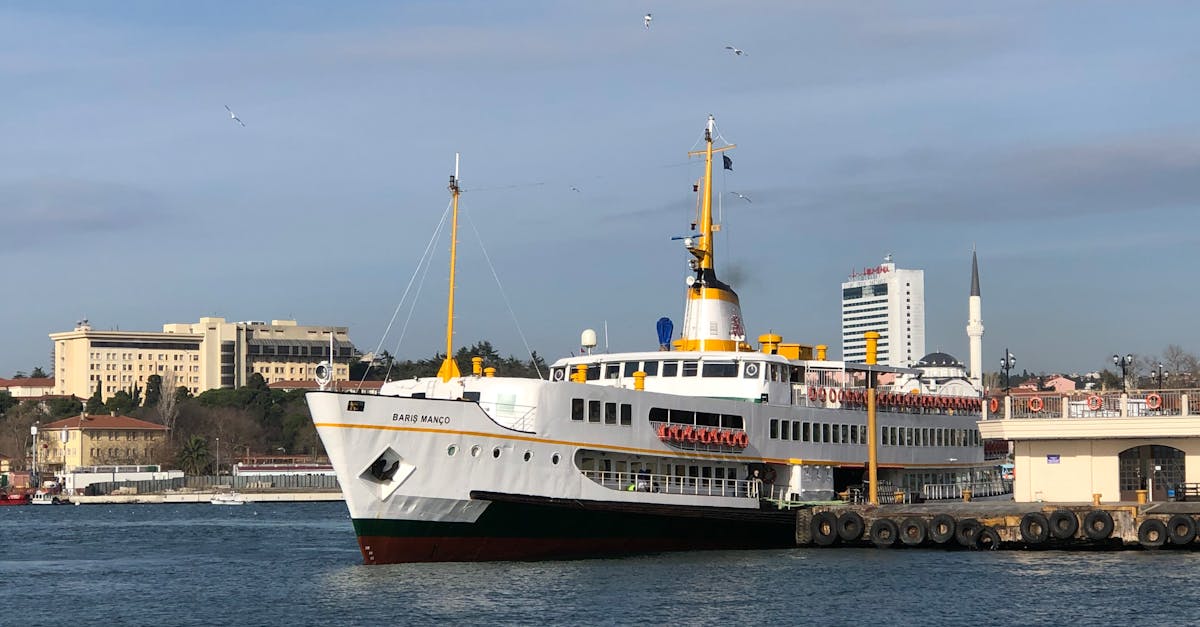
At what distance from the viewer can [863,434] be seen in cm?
5594

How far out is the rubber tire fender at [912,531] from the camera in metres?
49.7

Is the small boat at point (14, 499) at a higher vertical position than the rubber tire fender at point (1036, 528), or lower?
lower

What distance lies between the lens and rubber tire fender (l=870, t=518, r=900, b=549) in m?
50.1

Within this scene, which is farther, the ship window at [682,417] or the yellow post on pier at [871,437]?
the yellow post on pier at [871,437]

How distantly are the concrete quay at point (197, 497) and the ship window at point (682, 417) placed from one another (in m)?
94.0

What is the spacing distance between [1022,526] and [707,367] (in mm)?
11101

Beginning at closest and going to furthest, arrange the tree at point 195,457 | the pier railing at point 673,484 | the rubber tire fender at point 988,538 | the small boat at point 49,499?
the pier railing at point 673,484 < the rubber tire fender at point 988,538 < the small boat at point 49,499 < the tree at point 195,457

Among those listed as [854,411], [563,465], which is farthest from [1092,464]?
[563,465]

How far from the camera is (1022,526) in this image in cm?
4831

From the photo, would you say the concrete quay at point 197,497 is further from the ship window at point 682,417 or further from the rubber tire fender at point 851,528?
the rubber tire fender at point 851,528

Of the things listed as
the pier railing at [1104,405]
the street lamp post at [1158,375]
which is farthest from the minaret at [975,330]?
the pier railing at [1104,405]

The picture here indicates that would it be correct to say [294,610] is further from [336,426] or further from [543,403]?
[543,403]

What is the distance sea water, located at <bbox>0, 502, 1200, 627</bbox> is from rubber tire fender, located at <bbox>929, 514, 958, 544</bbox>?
0.56 meters

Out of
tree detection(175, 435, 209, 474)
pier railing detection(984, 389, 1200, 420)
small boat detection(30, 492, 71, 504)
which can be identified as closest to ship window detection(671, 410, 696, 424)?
pier railing detection(984, 389, 1200, 420)
